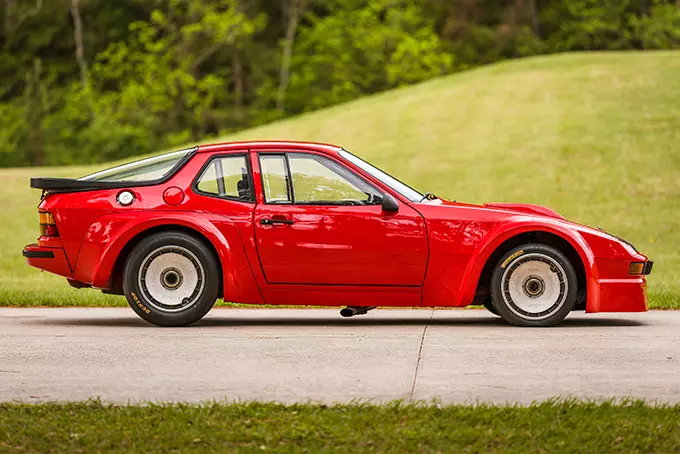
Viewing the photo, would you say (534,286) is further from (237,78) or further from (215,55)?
(215,55)

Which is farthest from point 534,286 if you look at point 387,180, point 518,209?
point 387,180

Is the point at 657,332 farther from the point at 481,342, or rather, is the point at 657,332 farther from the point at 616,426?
the point at 616,426

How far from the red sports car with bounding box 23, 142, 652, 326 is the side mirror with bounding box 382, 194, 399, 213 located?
2cm

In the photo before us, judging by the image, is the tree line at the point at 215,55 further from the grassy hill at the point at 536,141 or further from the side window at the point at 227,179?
the side window at the point at 227,179

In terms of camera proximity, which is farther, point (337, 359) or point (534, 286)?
point (534, 286)

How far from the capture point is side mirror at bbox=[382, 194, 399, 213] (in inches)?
362

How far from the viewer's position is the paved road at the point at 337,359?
6289 millimetres

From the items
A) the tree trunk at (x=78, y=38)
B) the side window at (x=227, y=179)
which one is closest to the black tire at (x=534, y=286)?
the side window at (x=227, y=179)

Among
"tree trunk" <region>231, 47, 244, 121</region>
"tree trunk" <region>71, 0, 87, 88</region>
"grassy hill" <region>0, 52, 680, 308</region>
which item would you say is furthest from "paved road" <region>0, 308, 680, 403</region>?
"tree trunk" <region>71, 0, 87, 88</region>

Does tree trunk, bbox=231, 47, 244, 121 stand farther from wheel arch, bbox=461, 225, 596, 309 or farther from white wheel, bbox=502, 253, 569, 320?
white wheel, bbox=502, 253, 569, 320

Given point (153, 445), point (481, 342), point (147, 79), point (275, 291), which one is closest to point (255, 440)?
point (153, 445)

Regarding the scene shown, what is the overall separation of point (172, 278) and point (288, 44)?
54.0 meters

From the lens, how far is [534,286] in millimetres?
9414

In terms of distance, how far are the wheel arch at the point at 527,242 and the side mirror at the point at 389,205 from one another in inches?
28.6
